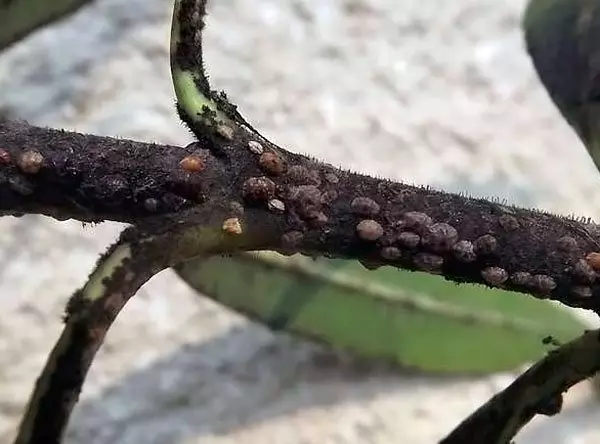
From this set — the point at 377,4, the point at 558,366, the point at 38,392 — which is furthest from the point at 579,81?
the point at 377,4

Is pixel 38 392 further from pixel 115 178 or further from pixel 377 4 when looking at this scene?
pixel 377 4

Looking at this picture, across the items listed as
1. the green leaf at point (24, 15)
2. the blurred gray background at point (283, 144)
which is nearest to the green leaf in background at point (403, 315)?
the blurred gray background at point (283, 144)

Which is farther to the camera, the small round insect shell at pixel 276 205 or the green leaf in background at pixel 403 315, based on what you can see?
the green leaf in background at pixel 403 315

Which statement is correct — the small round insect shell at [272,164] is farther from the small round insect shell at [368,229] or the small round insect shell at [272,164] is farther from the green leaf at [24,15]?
the green leaf at [24,15]

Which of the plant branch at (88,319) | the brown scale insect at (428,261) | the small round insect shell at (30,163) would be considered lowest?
the plant branch at (88,319)

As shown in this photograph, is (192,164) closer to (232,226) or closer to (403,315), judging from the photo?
(232,226)

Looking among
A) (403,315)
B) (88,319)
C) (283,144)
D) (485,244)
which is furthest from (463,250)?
(283,144)

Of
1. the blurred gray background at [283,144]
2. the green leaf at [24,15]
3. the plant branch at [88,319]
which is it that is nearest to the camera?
the plant branch at [88,319]
